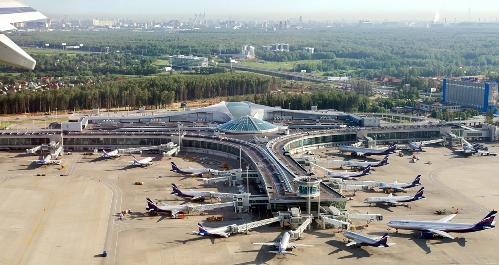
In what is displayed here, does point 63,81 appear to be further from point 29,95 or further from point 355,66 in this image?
point 355,66

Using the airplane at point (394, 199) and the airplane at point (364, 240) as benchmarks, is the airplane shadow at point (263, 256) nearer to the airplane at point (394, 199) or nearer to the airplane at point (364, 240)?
the airplane at point (364, 240)

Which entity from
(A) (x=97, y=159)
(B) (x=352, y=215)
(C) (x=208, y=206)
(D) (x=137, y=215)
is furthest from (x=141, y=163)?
(B) (x=352, y=215)

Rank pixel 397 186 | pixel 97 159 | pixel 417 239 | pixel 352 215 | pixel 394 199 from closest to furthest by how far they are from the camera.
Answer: pixel 417 239, pixel 352 215, pixel 394 199, pixel 397 186, pixel 97 159

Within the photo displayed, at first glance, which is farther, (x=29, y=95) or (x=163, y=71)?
(x=163, y=71)

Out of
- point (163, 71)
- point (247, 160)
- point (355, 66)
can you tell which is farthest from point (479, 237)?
point (355, 66)

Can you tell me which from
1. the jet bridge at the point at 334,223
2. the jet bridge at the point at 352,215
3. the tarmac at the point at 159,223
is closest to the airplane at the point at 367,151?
the tarmac at the point at 159,223

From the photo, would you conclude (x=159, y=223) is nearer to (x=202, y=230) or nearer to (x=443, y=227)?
(x=202, y=230)
